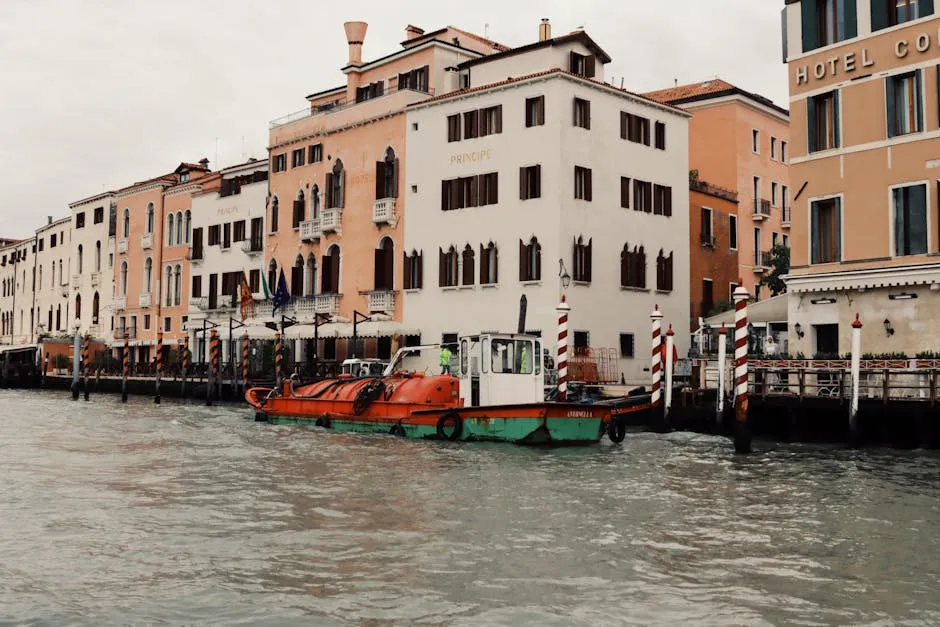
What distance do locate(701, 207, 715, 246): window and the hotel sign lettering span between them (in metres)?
14.1

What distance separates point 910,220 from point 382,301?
20.6m

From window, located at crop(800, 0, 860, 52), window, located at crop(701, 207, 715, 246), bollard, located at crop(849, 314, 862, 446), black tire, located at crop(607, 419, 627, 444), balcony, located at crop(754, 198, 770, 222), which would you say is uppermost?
window, located at crop(800, 0, 860, 52)

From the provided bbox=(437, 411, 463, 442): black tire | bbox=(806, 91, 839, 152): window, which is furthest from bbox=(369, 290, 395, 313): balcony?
bbox=(806, 91, 839, 152): window

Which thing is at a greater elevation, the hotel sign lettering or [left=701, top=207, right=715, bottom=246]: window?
the hotel sign lettering

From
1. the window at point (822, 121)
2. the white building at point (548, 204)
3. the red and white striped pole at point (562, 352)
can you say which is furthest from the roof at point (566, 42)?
the red and white striped pole at point (562, 352)

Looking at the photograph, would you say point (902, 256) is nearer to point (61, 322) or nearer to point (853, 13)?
point (853, 13)

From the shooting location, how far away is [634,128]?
36438 millimetres

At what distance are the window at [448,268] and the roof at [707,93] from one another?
9.89 m

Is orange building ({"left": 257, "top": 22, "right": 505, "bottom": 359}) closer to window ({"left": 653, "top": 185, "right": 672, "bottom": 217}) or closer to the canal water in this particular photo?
window ({"left": 653, "top": 185, "right": 672, "bottom": 217})

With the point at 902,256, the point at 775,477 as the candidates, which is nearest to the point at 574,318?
the point at 902,256

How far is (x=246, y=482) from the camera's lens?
15.6 meters

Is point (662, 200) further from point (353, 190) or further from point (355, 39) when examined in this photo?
point (355, 39)

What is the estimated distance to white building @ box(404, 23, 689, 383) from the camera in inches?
1332

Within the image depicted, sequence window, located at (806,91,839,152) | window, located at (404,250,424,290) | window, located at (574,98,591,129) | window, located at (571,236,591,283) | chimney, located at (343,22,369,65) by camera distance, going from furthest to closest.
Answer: chimney, located at (343,22,369,65) → window, located at (404,250,424,290) → window, located at (574,98,591,129) → window, located at (571,236,591,283) → window, located at (806,91,839,152)
